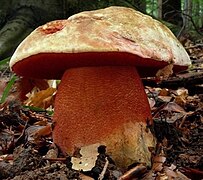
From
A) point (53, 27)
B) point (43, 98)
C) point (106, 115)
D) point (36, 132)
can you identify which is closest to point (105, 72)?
point (106, 115)

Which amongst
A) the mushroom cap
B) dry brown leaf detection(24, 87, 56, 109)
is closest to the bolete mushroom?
the mushroom cap

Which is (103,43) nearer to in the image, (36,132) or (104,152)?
(104,152)

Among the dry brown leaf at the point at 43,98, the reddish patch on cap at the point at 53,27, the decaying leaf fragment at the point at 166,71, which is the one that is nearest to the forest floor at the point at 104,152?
the dry brown leaf at the point at 43,98

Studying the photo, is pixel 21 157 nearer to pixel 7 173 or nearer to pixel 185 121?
pixel 7 173

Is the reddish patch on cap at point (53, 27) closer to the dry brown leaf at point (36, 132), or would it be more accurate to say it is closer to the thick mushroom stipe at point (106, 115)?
the thick mushroom stipe at point (106, 115)

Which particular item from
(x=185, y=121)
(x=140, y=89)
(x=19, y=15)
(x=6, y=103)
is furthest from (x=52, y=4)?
(x=140, y=89)
